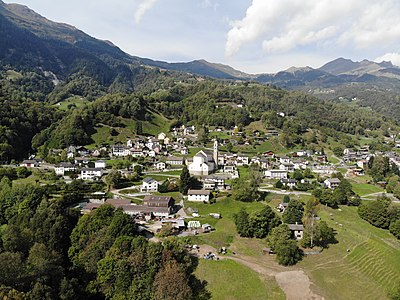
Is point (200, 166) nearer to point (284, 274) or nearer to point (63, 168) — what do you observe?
point (63, 168)

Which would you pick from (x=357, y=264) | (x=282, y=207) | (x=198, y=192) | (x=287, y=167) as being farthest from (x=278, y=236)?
(x=287, y=167)

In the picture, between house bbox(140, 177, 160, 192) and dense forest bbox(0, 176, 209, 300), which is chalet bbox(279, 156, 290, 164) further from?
dense forest bbox(0, 176, 209, 300)

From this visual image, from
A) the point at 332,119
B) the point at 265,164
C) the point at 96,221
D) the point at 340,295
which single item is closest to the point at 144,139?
the point at 265,164

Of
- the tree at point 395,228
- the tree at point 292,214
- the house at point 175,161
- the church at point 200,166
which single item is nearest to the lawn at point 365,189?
the tree at point 395,228

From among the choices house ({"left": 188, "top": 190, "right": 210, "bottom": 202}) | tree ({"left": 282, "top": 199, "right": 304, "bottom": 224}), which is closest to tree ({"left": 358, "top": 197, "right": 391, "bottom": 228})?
tree ({"left": 282, "top": 199, "right": 304, "bottom": 224})

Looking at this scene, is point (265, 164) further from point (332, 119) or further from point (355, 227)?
point (332, 119)

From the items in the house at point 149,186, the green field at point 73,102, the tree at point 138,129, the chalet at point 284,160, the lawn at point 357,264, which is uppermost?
the green field at point 73,102

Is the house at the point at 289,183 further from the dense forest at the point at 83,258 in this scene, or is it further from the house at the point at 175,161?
the dense forest at the point at 83,258
